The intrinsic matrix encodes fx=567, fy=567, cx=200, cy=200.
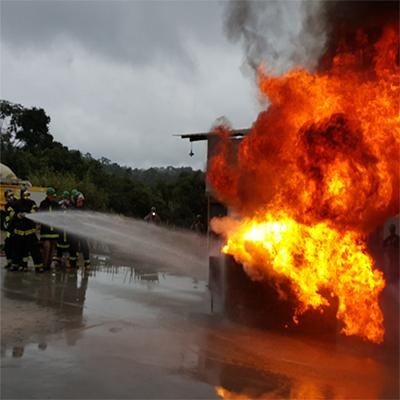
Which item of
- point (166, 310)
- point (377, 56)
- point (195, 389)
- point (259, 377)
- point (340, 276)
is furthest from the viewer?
A: point (166, 310)

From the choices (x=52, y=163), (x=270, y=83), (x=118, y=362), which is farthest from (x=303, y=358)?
(x=52, y=163)

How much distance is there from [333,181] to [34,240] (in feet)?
20.2

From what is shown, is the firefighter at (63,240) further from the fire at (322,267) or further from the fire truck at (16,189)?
the fire truck at (16,189)

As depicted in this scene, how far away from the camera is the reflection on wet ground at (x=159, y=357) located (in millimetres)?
4281

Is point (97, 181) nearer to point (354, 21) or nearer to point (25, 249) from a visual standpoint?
point (25, 249)

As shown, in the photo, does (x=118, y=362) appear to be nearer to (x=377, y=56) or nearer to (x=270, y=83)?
(x=270, y=83)

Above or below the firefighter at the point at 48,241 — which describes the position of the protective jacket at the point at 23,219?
above

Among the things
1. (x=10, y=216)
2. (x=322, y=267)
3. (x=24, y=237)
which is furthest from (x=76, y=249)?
(x=322, y=267)

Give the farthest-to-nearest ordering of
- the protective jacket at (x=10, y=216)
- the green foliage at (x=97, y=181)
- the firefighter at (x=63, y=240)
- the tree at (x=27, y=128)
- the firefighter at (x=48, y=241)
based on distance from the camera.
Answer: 1. the tree at (x=27, y=128)
2. the green foliage at (x=97, y=181)
3. the firefighter at (x=63, y=240)
4. the firefighter at (x=48, y=241)
5. the protective jacket at (x=10, y=216)

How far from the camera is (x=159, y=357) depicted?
16.6 ft

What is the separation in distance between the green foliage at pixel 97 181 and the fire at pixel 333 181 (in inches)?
754

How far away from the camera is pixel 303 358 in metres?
5.28

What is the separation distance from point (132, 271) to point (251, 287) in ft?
16.9

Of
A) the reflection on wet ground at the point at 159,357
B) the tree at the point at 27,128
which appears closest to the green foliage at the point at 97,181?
the tree at the point at 27,128
